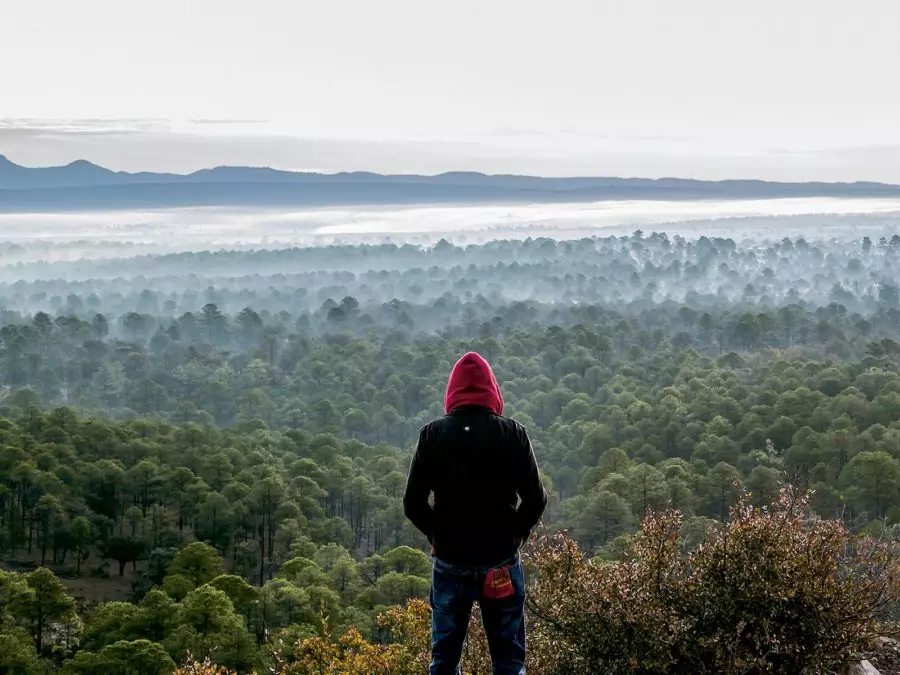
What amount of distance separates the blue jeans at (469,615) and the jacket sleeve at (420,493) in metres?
0.35

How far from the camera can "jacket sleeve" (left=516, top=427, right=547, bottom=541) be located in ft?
20.6

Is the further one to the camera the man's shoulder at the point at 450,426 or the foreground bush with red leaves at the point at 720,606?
the foreground bush with red leaves at the point at 720,606

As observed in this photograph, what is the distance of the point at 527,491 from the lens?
20.8 feet

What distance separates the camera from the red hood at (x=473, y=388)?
6.37 meters

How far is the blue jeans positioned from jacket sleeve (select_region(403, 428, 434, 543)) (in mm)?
349

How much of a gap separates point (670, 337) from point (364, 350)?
47178 millimetres

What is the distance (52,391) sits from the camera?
11044 centimetres

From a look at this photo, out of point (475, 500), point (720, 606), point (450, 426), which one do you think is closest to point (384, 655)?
point (720, 606)

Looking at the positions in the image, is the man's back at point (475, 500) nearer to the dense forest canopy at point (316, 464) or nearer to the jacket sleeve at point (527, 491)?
the jacket sleeve at point (527, 491)

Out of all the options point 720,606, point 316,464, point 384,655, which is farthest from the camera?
point 316,464

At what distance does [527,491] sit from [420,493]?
0.82 meters

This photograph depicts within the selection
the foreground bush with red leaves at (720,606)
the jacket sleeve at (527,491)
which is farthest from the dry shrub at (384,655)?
the jacket sleeve at (527,491)

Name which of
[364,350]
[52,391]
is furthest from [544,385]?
[52,391]

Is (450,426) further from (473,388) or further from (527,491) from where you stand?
(527,491)
